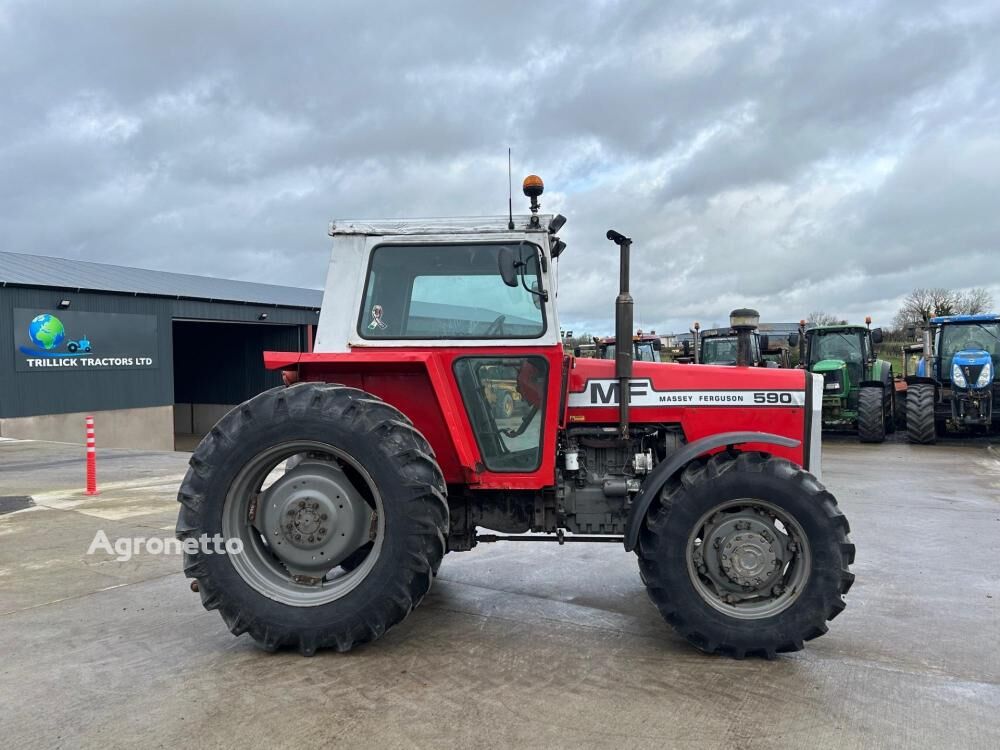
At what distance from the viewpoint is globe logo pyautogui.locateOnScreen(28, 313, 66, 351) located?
632 inches

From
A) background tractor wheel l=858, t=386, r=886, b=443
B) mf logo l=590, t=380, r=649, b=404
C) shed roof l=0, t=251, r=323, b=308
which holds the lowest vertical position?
background tractor wheel l=858, t=386, r=886, b=443

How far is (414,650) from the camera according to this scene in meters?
3.60

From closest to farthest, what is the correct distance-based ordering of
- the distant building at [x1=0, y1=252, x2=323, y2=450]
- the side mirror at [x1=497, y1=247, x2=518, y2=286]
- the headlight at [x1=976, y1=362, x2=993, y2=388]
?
the side mirror at [x1=497, y1=247, x2=518, y2=286] → the headlight at [x1=976, y1=362, x2=993, y2=388] → the distant building at [x1=0, y1=252, x2=323, y2=450]

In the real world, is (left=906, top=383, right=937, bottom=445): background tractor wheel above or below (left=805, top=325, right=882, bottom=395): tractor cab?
below

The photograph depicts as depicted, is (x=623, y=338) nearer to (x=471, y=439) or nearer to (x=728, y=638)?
(x=471, y=439)

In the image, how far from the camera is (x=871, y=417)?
13266mm

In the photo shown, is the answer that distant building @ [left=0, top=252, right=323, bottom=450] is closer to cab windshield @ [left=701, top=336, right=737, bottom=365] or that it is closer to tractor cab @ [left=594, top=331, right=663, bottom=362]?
tractor cab @ [left=594, top=331, right=663, bottom=362]

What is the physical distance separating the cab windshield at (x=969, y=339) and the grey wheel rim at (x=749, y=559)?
40.9 feet

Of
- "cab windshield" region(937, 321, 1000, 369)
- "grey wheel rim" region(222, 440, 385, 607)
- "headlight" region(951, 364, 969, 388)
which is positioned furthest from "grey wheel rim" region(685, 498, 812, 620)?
"cab windshield" region(937, 321, 1000, 369)

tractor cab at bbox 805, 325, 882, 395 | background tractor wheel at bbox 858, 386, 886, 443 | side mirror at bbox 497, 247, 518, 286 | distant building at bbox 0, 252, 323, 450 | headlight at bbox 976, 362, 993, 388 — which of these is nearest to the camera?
side mirror at bbox 497, 247, 518, 286

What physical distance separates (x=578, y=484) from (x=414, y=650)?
1235mm

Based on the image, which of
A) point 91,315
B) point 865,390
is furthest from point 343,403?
point 91,315

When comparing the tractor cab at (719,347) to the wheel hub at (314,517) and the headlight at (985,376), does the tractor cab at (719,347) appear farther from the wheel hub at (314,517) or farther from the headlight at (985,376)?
the wheel hub at (314,517)

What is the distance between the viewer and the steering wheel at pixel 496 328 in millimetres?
3777
